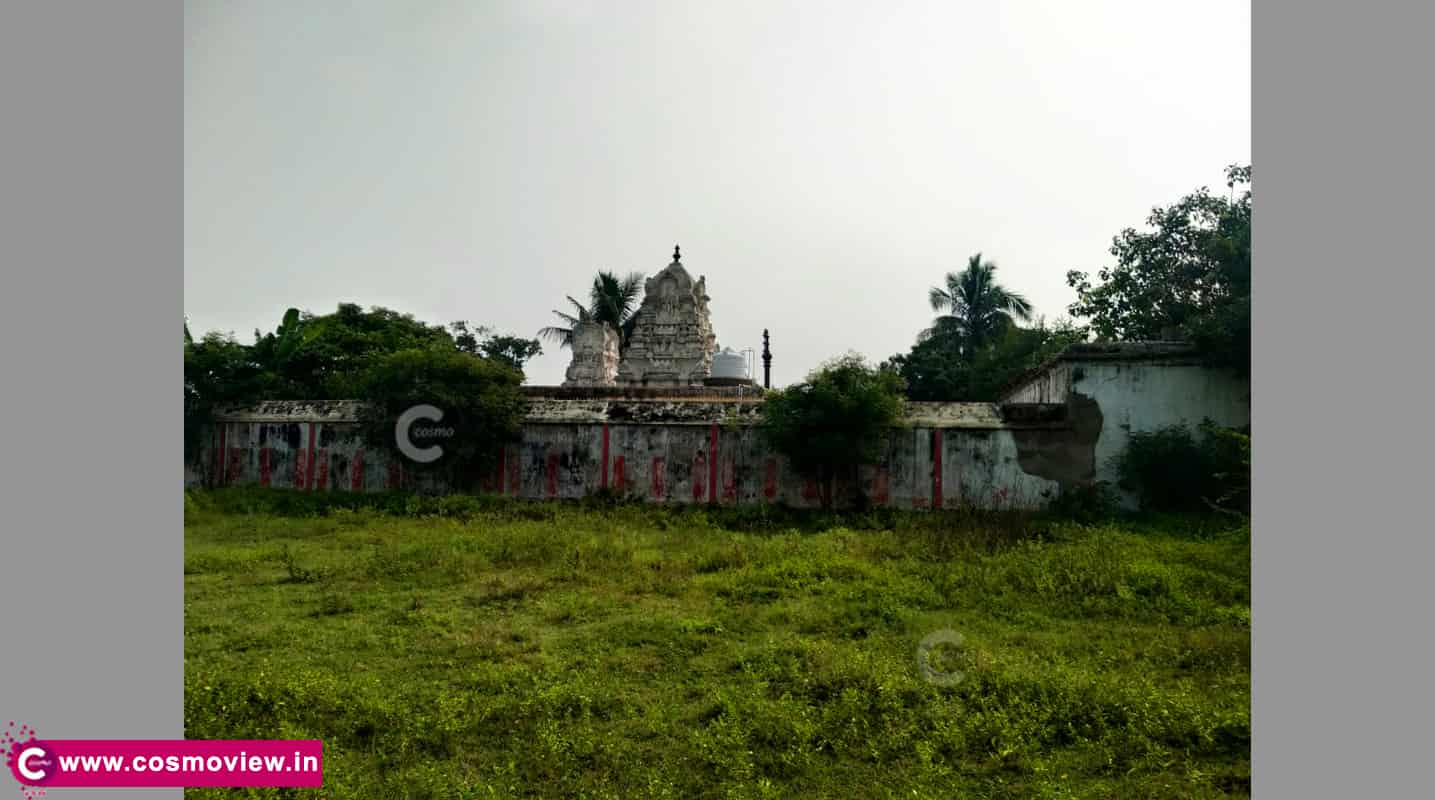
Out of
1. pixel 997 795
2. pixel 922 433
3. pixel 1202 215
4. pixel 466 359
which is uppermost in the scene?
pixel 1202 215

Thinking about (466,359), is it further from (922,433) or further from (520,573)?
(922,433)

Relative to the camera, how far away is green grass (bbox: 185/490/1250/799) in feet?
15.1

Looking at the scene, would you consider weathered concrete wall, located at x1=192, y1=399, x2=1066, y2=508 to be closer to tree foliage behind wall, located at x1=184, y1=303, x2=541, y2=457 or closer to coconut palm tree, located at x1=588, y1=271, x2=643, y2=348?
tree foliage behind wall, located at x1=184, y1=303, x2=541, y2=457

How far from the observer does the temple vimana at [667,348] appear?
77.8 ft

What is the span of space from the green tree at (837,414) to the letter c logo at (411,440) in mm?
6081

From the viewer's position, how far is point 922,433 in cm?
1422

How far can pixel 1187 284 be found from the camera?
16.6 meters

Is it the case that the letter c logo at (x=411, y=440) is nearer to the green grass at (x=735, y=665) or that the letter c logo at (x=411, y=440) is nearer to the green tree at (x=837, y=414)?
the green grass at (x=735, y=665)

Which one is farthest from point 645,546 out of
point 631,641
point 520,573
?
point 631,641

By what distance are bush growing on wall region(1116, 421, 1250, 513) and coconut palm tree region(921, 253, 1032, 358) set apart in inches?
685

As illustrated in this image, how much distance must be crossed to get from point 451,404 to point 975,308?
72.9 ft

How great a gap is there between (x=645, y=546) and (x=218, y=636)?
17.5 ft
